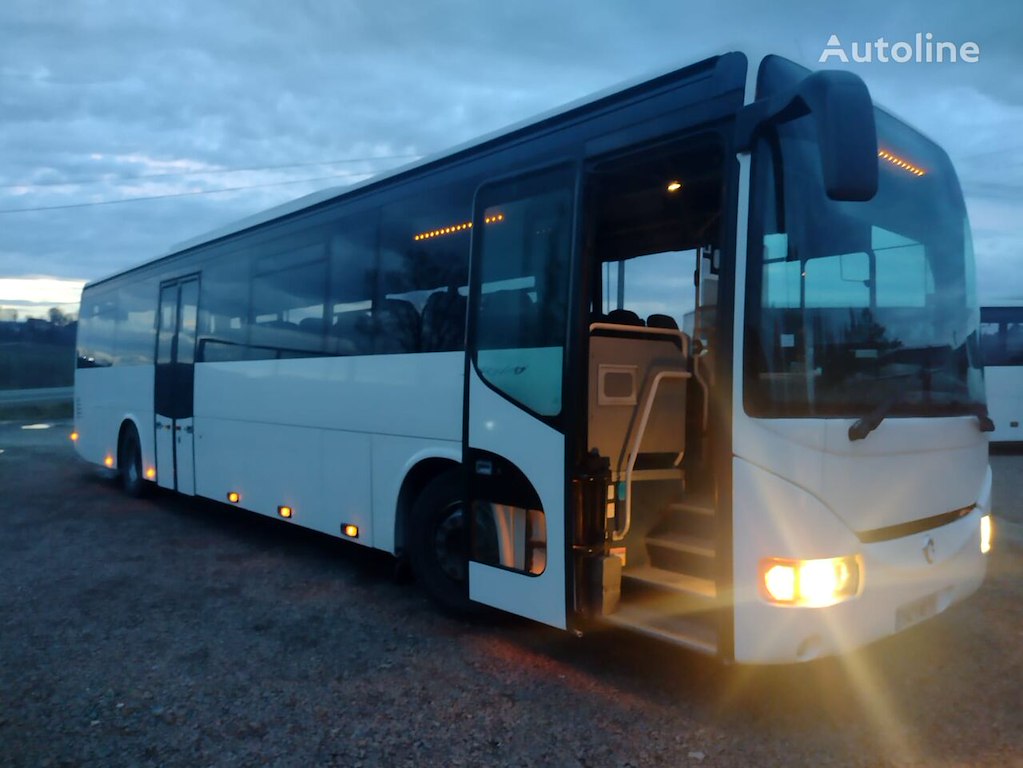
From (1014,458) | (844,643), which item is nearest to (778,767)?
(844,643)

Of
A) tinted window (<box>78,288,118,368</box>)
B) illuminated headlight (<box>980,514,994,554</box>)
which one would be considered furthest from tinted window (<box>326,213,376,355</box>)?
tinted window (<box>78,288,118,368</box>)

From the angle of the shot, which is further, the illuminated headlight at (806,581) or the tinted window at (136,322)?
the tinted window at (136,322)

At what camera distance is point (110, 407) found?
1173 cm

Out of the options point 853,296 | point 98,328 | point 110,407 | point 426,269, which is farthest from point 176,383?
point 853,296

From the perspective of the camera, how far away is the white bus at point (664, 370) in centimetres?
375

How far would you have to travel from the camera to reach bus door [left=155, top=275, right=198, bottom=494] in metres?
9.21

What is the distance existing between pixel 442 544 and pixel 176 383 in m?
5.30

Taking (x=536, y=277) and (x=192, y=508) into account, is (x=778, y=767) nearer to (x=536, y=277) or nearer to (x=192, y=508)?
(x=536, y=277)

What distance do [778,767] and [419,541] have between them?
288 cm

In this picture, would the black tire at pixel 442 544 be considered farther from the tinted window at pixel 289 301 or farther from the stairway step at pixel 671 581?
the tinted window at pixel 289 301

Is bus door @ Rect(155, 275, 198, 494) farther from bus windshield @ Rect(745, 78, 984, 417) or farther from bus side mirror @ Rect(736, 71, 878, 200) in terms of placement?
bus side mirror @ Rect(736, 71, 878, 200)

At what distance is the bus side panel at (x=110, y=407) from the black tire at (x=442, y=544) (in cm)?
586

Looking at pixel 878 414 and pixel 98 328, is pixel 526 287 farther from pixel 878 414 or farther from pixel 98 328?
pixel 98 328

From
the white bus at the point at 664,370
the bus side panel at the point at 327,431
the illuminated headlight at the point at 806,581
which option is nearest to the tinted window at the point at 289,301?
the white bus at the point at 664,370
